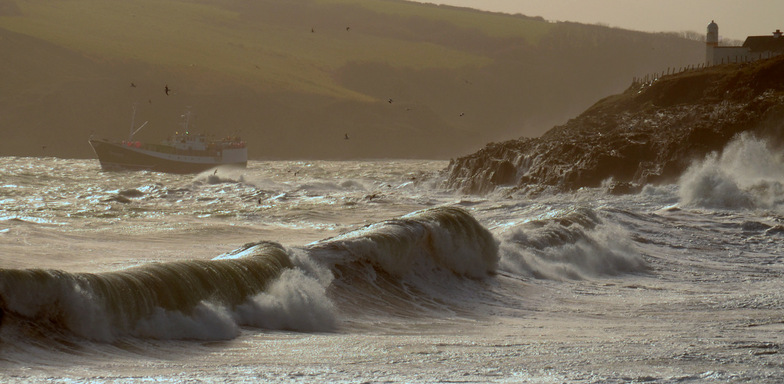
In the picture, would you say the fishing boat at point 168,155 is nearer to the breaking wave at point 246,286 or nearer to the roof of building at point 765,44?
the roof of building at point 765,44

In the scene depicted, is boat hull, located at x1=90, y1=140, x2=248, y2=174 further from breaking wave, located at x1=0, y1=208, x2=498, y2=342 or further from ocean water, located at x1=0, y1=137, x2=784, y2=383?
breaking wave, located at x1=0, y1=208, x2=498, y2=342

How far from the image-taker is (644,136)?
5453cm

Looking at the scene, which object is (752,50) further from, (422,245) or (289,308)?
(289,308)

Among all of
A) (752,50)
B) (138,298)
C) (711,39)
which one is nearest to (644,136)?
(752,50)

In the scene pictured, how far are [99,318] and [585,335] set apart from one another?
6.13 metres

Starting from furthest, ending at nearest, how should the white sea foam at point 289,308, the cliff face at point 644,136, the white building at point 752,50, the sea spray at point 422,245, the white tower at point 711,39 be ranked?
the white tower at point 711,39
the white building at point 752,50
the cliff face at point 644,136
the sea spray at point 422,245
the white sea foam at point 289,308

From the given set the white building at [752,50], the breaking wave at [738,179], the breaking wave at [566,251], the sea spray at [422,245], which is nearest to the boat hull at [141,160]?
the white building at [752,50]

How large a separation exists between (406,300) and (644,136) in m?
A: 38.8

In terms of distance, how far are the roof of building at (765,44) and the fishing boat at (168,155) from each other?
47.5 m

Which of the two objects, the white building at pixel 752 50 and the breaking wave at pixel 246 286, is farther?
the white building at pixel 752 50

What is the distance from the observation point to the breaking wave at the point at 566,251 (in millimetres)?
23031

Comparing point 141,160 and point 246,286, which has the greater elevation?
point 246,286

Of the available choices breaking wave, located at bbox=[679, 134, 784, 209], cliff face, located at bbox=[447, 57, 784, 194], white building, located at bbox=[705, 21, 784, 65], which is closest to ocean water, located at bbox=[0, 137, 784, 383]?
breaking wave, located at bbox=[679, 134, 784, 209]

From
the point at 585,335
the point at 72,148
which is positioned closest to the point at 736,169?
the point at 585,335
